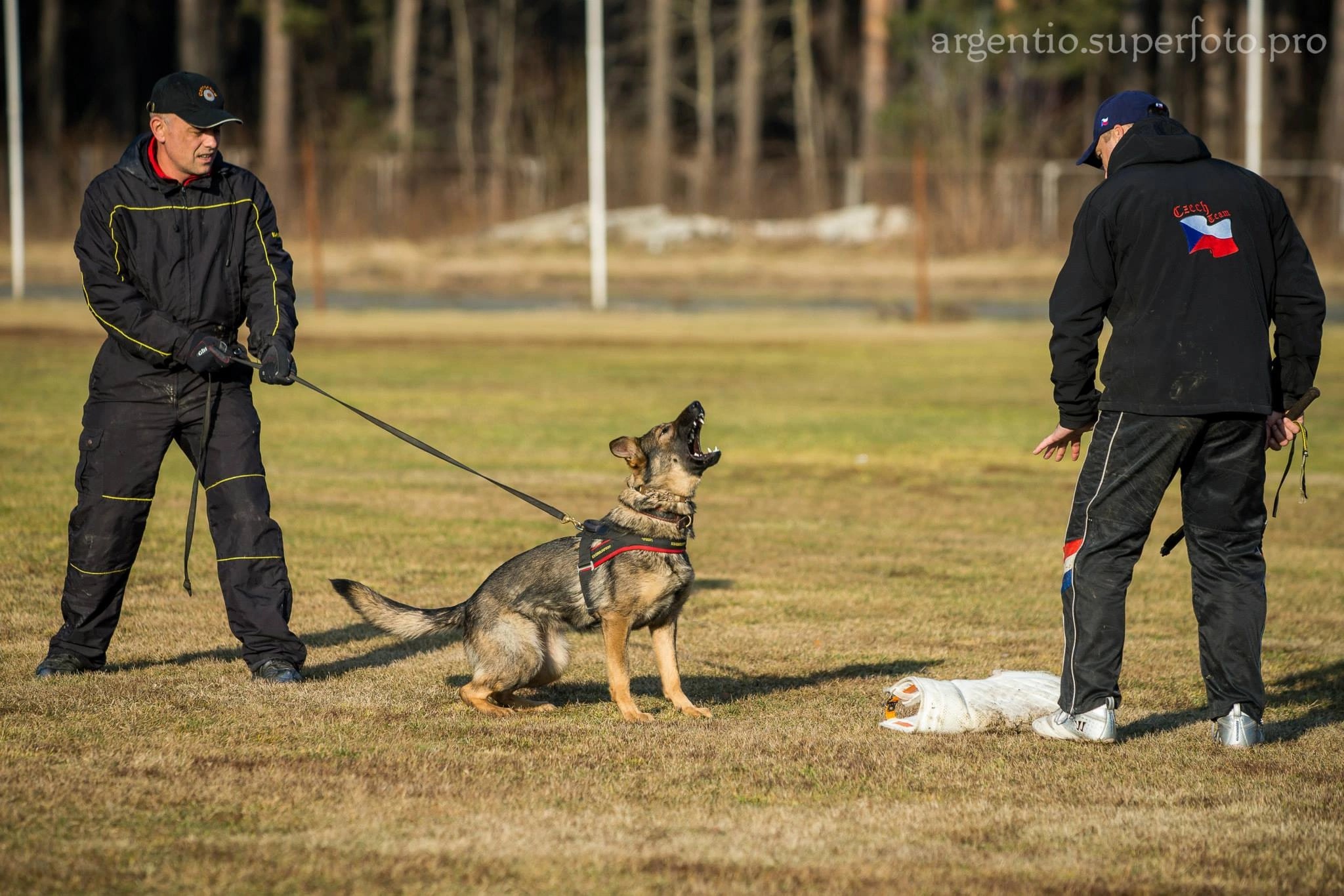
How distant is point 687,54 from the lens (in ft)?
206

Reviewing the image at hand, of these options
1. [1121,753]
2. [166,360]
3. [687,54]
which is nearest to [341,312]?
[166,360]

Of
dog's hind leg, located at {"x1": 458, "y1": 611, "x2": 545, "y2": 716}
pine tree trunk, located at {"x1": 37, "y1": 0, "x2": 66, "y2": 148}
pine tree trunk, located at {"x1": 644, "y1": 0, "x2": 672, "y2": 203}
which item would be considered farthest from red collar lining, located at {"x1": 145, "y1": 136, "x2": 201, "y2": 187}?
pine tree trunk, located at {"x1": 37, "y1": 0, "x2": 66, "y2": 148}

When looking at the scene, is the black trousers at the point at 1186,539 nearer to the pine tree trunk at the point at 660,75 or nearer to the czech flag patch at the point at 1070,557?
the czech flag patch at the point at 1070,557

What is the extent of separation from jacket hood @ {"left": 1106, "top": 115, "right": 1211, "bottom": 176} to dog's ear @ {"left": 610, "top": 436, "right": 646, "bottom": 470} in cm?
198

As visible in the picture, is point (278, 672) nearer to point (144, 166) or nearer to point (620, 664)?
point (620, 664)

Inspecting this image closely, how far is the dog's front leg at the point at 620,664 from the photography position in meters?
5.80

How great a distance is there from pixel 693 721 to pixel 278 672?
1719 millimetres

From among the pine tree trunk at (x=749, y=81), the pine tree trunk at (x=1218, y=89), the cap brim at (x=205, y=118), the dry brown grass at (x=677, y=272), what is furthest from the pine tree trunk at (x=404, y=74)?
the cap brim at (x=205, y=118)

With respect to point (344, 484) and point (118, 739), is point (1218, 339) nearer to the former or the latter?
point (118, 739)

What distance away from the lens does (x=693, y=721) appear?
19.1ft

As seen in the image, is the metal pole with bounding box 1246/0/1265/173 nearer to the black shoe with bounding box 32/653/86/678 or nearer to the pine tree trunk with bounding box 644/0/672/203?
the pine tree trunk with bounding box 644/0/672/203

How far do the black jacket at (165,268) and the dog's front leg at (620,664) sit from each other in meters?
1.77

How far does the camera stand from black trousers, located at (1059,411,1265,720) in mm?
5297

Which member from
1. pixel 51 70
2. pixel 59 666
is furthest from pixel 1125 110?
pixel 51 70
